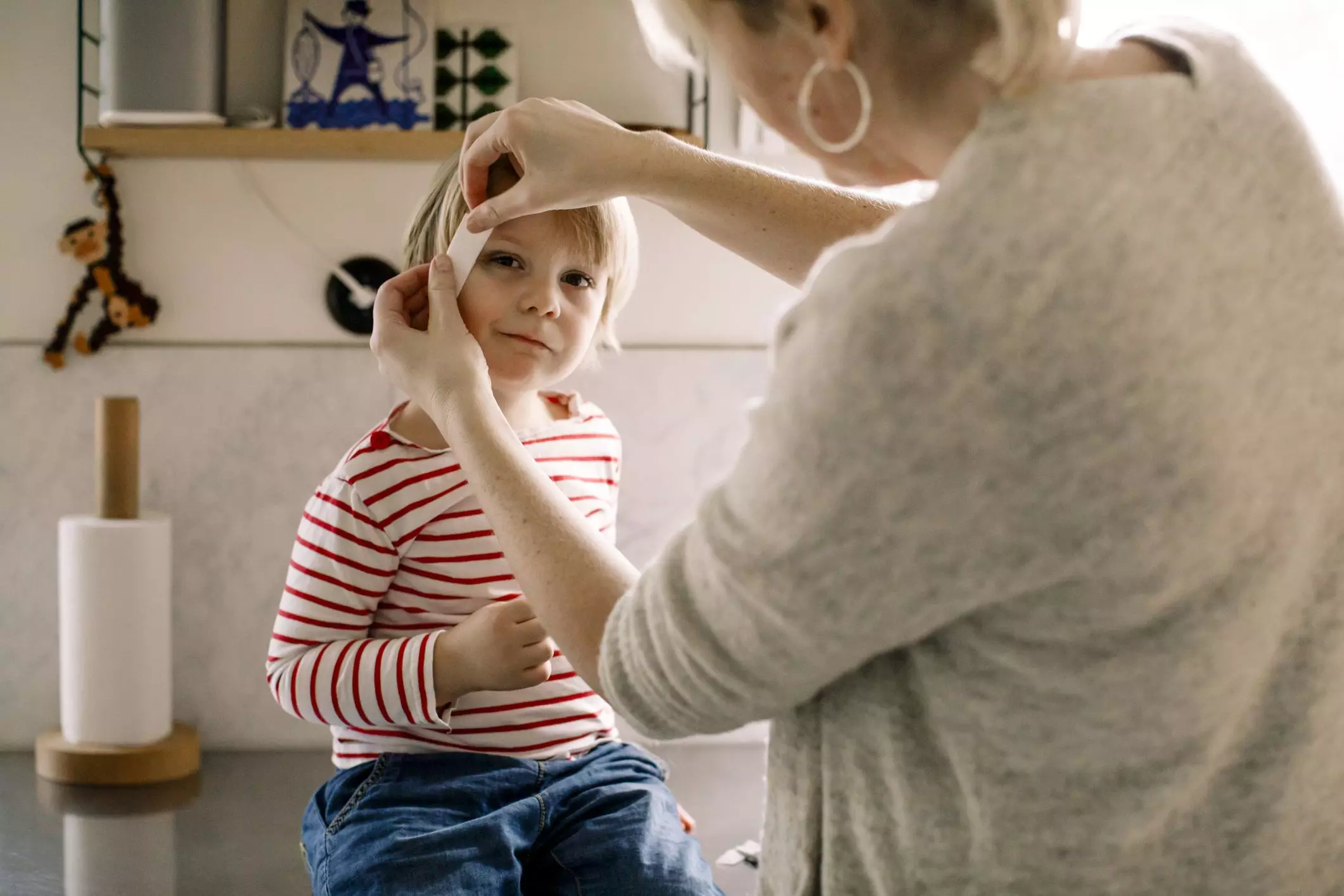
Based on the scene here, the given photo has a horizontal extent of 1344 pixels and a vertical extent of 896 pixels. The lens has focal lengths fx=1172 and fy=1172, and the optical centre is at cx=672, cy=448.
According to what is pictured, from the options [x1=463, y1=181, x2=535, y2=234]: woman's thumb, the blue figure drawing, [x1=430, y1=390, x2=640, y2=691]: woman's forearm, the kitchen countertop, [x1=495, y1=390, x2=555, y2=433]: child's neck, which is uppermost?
the blue figure drawing

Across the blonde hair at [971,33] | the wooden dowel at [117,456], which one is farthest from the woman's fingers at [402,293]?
the wooden dowel at [117,456]

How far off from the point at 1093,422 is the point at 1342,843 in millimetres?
289

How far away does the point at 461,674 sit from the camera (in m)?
0.89

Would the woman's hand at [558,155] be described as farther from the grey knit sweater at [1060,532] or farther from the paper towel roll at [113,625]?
the paper towel roll at [113,625]

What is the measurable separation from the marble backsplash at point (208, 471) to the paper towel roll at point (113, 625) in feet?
0.36

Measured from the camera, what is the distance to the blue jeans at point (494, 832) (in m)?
0.86

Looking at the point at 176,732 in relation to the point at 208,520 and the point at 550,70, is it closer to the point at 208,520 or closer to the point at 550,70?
the point at 208,520

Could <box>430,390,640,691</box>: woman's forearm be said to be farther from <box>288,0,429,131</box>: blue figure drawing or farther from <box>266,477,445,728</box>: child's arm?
<box>288,0,429,131</box>: blue figure drawing

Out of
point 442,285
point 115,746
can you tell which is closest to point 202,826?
point 115,746

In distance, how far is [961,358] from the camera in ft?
1.51

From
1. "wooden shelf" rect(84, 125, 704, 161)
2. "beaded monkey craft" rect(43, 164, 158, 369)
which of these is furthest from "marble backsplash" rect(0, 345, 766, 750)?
"wooden shelf" rect(84, 125, 704, 161)

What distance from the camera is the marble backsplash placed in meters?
1.39

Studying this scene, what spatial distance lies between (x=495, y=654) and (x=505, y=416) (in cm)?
22

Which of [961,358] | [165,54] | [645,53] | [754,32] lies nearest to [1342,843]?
[961,358]
